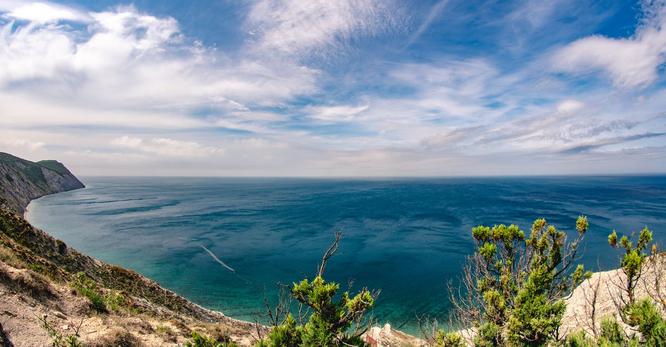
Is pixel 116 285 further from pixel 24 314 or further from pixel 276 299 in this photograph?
pixel 276 299

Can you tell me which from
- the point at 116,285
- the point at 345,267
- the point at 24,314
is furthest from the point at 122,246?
the point at 24,314

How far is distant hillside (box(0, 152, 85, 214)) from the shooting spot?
95625 millimetres

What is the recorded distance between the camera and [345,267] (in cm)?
5391

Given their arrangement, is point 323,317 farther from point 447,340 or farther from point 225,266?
point 225,266

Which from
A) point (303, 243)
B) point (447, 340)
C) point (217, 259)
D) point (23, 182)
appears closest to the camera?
point (447, 340)

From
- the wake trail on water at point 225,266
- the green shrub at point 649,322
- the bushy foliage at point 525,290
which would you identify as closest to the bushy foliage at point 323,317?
the bushy foliage at point 525,290

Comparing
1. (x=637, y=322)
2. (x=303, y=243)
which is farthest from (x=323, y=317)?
(x=303, y=243)

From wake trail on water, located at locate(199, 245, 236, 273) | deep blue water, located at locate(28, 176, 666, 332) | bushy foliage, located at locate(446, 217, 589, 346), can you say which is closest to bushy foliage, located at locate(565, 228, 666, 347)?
bushy foliage, located at locate(446, 217, 589, 346)

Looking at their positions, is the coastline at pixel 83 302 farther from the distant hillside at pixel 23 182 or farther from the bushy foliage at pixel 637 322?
the distant hillside at pixel 23 182

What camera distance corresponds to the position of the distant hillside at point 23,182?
95625 mm

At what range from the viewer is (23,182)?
126 m

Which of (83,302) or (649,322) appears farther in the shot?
(83,302)

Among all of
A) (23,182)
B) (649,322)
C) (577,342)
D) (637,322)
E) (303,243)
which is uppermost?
(23,182)

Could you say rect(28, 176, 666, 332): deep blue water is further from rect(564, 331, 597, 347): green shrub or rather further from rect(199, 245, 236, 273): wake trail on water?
rect(564, 331, 597, 347): green shrub
